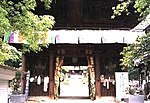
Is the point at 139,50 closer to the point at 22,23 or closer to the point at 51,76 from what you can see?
the point at 22,23

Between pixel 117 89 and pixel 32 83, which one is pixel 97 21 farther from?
pixel 32 83

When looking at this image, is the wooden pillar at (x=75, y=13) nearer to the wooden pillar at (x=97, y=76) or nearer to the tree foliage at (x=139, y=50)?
the wooden pillar at (x=97, y=76)

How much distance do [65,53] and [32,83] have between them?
97.4 inches

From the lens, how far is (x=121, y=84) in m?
14.3

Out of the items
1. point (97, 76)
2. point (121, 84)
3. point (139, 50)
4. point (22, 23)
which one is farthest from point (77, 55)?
point (139, 50)

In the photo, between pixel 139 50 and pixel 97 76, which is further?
pixel 97 76

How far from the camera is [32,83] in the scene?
50.0 feet

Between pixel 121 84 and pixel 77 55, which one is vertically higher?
pixel 77 55

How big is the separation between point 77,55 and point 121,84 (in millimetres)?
3084

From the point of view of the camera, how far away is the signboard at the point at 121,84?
46.5 ft

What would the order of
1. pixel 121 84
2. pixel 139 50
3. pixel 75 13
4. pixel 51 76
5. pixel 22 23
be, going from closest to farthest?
pixel 139 50 < pixel 22 23 < pixel 121 84 < pixel 75 13 < pixel 51 76

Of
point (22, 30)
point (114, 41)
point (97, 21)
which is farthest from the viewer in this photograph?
point (97, 21)

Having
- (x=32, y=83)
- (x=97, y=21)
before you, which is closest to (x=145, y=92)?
(x=97, y=21)

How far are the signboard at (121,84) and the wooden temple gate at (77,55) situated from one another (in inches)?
28.5
